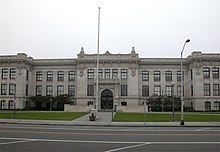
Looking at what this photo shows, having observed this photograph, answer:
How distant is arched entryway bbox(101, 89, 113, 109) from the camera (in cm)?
6397

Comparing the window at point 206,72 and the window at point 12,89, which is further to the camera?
the window at point 12,89

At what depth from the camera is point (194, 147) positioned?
1097 cm

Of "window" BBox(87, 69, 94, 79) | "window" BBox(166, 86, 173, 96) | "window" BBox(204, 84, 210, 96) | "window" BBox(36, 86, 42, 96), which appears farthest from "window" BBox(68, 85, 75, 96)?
"window" BBox(204, 84, 210, 96)

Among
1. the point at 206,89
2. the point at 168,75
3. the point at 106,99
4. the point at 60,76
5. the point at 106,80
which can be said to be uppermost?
the point at 168,75

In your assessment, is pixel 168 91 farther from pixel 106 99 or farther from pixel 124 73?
pixel 106 99

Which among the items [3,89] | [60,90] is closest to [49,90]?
[60,90]

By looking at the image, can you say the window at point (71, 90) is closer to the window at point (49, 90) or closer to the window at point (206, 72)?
the window at point (49, 90)

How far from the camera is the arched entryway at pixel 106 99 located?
6397 centimetres

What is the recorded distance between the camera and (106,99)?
6412 cm

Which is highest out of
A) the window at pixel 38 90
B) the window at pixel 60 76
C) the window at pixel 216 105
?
the window at pixel 60 76

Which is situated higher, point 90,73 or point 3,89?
point 90,73

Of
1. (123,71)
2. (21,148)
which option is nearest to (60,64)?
(123,71)

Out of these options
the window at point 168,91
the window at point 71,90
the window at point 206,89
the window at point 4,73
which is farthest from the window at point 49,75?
the window at point 206,89

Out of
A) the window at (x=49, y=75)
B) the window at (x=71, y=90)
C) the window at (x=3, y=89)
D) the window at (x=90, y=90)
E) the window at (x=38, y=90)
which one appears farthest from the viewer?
the window at (x=49, y=75)
